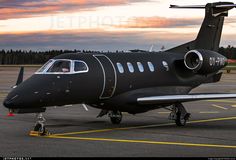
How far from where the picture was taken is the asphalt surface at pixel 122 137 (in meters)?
12.3

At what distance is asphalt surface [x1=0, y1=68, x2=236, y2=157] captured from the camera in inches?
485

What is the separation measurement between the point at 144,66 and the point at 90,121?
3.29 meters

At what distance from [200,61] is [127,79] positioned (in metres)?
3.52

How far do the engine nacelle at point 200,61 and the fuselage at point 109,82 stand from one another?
705 millimetres

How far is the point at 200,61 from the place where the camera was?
20.0 metres

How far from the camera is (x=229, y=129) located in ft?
57.1

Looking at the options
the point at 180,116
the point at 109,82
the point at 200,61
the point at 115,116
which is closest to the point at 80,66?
the point at 109,82

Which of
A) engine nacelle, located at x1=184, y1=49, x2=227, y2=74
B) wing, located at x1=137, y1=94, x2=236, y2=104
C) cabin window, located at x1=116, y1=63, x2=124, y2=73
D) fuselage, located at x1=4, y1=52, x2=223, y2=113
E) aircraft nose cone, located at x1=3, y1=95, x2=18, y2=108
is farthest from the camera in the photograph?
engine nacelle, located at x1=184, y1=49, x2=227, y2=74

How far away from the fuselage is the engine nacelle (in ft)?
2.31

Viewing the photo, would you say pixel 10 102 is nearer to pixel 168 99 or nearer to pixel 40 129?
pixel 40 129

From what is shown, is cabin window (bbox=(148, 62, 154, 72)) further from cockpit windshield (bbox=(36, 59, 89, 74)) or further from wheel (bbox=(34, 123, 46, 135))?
wheel (bbox=(34, 123, 46, 135))

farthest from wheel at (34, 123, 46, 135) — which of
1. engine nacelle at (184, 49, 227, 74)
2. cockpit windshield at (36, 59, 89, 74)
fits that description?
engine nacelle at (184, 49, 227, 74)

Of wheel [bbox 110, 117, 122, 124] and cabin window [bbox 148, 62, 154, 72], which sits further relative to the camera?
cabin window [bbox 148, 62, 154, 72]

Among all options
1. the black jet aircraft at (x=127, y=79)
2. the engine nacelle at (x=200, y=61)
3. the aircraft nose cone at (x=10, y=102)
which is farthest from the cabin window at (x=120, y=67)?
the aircraft nose cone at (x=10, y=102)
